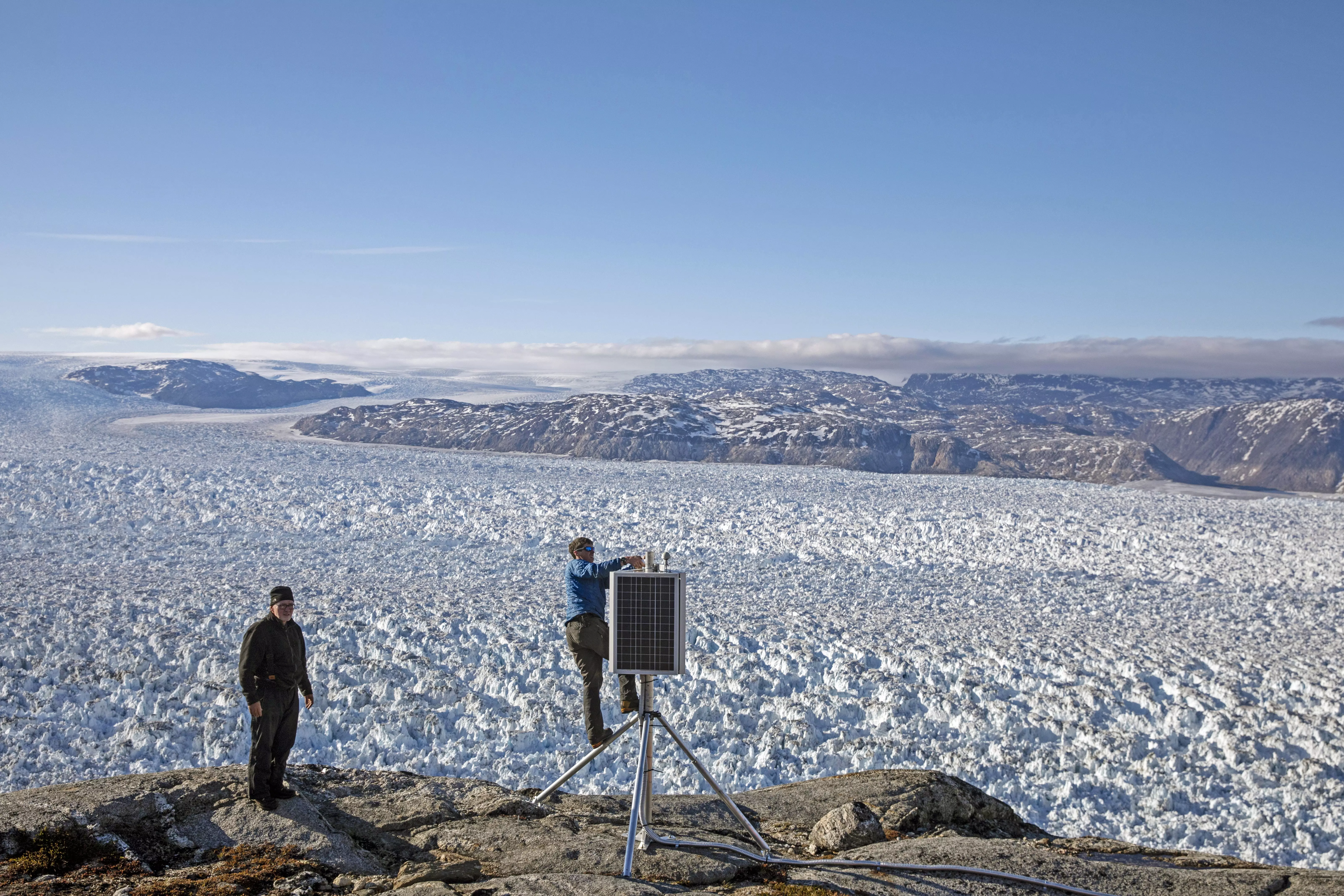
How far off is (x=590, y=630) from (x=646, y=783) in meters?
1.59

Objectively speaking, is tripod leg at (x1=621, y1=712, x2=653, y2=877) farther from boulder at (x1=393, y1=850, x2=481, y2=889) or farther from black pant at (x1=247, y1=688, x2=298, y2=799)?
black pant at (x1=247, y1=688, x2=298, y2=799)

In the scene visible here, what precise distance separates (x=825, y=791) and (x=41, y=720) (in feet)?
29.6

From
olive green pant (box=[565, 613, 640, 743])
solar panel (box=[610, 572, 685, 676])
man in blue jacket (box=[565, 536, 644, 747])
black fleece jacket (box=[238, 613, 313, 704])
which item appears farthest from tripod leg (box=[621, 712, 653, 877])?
black fleece jacket (box=[238, 613, 313, 704])

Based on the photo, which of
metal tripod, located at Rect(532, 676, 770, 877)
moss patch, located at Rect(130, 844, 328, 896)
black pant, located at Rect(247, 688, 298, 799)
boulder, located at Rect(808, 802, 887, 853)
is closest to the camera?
moss patch, located at Rect(130, 844, 328, 896)

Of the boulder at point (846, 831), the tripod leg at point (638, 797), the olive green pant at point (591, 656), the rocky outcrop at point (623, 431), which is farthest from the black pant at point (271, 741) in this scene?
the rocky outcrop at point (623, 431)

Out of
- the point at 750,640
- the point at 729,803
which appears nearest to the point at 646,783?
the point at 729,803

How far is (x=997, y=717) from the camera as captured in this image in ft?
36.8

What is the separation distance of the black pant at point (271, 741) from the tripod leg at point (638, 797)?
7.89 feet

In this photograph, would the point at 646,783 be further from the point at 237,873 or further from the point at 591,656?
the point at 237,873

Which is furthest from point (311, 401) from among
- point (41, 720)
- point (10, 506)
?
point (41, 720)

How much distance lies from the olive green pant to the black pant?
1.99 metres

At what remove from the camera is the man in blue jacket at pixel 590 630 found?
20.4ft

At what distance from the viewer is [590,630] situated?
21.0 ft

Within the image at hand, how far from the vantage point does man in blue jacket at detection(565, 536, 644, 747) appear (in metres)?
6.23
